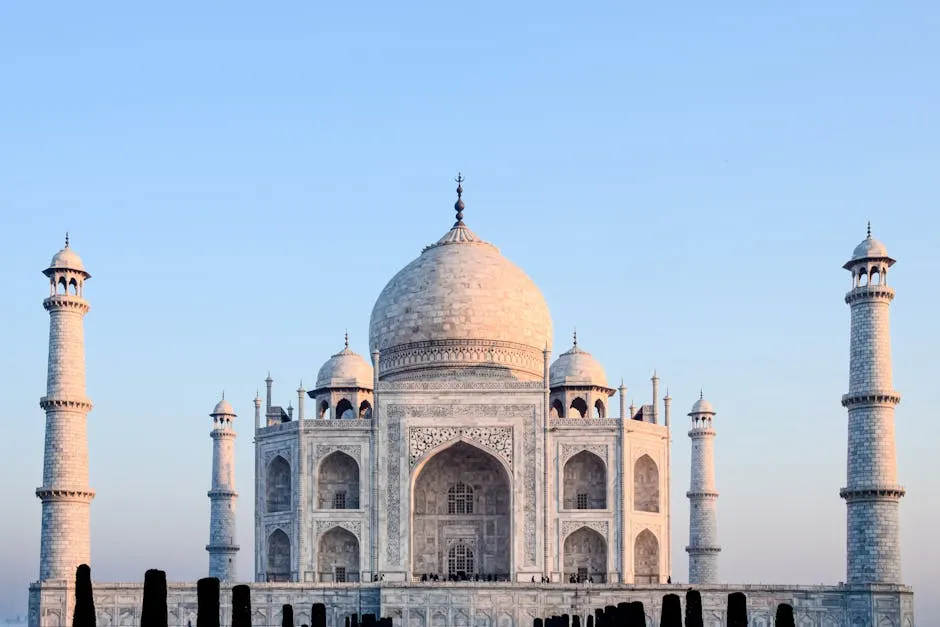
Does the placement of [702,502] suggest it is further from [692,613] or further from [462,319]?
[692,613]

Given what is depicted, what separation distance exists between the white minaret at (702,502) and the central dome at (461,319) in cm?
741

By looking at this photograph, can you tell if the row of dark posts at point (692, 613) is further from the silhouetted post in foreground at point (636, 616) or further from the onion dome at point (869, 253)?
the onion dome at point (869, 253)

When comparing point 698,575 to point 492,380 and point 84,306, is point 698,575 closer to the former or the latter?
point 492,380

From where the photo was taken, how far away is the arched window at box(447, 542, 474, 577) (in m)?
33.1

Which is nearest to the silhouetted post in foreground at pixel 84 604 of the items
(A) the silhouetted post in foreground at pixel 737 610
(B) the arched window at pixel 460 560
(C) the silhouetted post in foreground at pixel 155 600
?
(C) the silhouetted post in foreground at pixel 155 600

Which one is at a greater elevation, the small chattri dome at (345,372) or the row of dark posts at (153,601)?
the small chattri dome at (345,372)

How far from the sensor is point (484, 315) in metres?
35.5

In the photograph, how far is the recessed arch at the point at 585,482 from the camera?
3269 cm

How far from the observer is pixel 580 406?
34.9 meters

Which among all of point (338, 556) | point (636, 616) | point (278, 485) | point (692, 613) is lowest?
point (338, 556)

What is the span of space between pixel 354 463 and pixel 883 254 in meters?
13.5

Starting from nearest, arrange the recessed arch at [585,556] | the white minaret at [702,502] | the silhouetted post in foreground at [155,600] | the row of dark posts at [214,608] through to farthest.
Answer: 1. the row of dark posts at [214,608]
2. the silhouetted post in foreground at [155,600]
3. the recessed arch at [585,556]
4. the white minaret at [702,502]

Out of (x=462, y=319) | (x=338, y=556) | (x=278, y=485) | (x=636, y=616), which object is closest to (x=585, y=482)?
(x=462, y=319)

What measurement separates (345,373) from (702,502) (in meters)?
12.2
